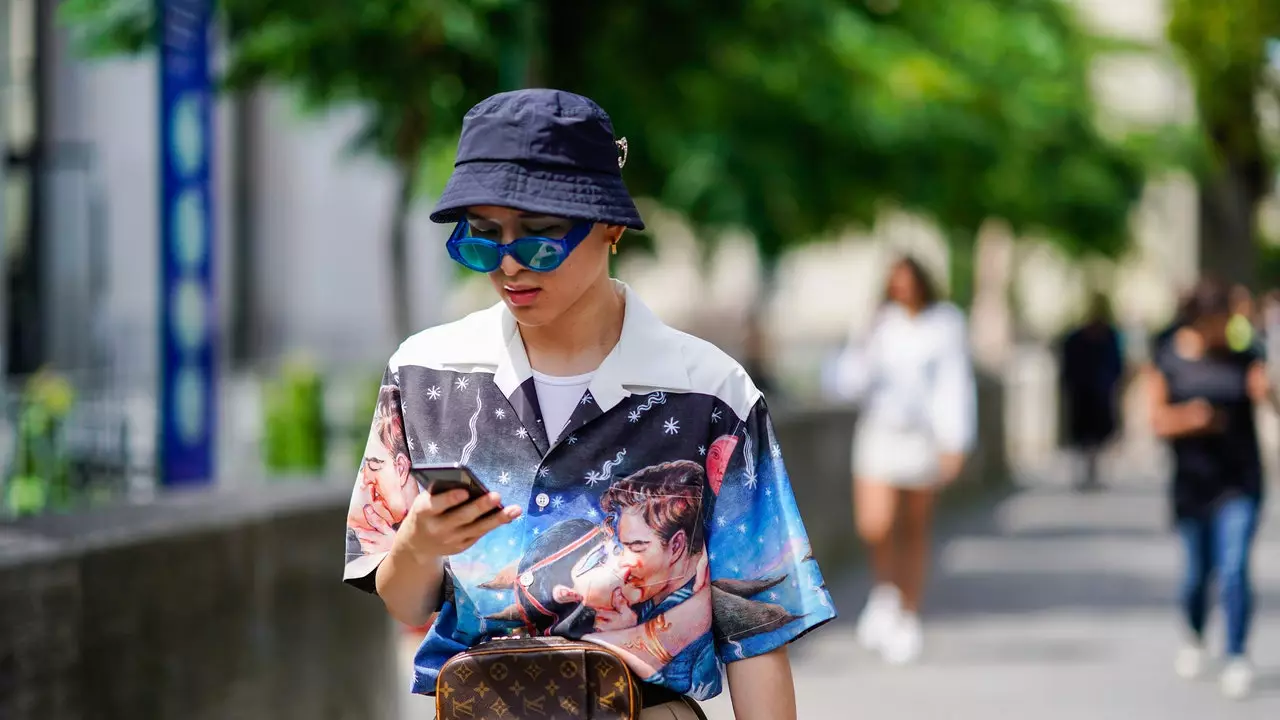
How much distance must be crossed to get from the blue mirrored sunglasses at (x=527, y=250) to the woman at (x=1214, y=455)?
693 centimetres

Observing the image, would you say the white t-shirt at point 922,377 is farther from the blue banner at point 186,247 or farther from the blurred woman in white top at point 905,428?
the blue banner at point 186,247

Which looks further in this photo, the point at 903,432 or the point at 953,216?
the point at 953,216

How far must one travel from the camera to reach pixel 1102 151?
25.3 metres

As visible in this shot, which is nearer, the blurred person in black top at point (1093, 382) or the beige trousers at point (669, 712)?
the beige trousers at point (669, 712)

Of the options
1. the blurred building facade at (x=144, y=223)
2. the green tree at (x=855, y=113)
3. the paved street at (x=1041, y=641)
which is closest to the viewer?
the paved street at (x=1041, y=641)

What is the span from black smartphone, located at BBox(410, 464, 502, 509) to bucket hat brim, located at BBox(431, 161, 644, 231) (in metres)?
0.37

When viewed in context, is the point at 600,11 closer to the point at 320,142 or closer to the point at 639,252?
the point at 639,252

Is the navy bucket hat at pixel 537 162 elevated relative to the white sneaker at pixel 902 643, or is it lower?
elevated

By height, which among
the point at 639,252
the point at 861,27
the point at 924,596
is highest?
the point at 861,27

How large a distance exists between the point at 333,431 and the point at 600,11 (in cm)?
944

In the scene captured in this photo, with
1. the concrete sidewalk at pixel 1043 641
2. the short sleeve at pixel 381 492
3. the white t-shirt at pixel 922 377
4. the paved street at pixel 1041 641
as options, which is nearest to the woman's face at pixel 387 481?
the short sleeve at pixel 381 492

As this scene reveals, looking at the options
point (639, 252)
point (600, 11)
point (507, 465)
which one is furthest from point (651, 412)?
point (639, 252)

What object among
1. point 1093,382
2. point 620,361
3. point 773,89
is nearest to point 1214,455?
point 620,361

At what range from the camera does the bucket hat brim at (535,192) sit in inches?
106
